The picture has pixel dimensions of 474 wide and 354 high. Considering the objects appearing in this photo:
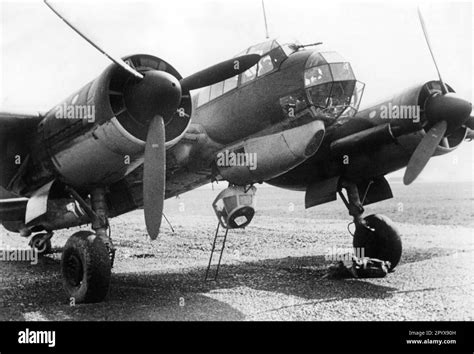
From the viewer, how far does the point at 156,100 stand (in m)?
6.48

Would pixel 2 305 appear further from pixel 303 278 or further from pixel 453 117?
pixel 453 117

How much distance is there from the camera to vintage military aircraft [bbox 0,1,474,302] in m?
6.79

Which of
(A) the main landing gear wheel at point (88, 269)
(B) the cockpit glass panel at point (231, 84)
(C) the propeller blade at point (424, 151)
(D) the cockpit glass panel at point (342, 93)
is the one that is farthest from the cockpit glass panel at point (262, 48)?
(A) the main landing gear wheel at point (88, 269)

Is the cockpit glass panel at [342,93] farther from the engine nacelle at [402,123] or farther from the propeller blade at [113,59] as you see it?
the propeller blade at [113,59]

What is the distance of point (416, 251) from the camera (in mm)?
13508

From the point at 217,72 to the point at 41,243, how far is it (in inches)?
323

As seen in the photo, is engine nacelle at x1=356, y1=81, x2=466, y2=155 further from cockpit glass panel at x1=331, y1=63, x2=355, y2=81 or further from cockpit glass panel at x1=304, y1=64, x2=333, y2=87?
cockpit glass panel at x1=304, y1=64, x2=333, y2=87

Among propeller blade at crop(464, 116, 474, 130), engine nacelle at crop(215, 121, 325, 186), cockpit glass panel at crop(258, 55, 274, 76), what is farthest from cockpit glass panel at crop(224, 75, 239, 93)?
propeller blade at crop(464, 116, 474, 130)

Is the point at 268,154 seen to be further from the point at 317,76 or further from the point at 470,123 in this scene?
the point at 470,123

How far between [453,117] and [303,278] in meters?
4.05

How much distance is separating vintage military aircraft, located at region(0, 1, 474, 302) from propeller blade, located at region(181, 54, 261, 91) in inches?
0.7

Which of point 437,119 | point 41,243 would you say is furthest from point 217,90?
point 41,243

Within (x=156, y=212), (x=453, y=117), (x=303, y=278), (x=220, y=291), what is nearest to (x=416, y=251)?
(x=303, y=278)

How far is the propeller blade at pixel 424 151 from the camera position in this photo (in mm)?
8555
